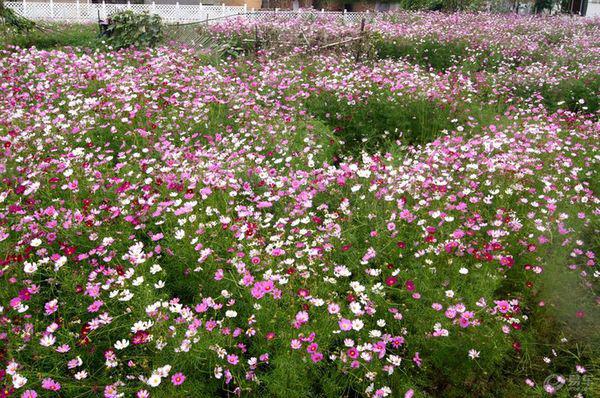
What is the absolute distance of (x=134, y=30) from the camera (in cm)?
1026

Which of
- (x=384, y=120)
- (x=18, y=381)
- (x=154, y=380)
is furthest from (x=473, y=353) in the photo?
(x=384, y=120)

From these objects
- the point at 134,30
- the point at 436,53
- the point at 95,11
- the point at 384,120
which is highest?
the point at 95,11

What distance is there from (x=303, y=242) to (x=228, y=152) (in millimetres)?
1869

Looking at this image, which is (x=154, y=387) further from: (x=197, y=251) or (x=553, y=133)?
(x=553, y=133)

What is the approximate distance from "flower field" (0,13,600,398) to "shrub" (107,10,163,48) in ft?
16.3

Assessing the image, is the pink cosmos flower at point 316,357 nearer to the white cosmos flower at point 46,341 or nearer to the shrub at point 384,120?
the white cosmos flower at point 46,341

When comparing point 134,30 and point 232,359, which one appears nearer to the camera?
point 232,359

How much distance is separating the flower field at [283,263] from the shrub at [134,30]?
4.97 metres

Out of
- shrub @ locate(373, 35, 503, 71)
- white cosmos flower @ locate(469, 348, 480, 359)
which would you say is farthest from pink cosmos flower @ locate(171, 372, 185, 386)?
shrub @ locate(373, 35, 503, 71)

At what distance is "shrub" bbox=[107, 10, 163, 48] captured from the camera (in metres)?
10.2

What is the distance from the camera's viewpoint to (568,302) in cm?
298

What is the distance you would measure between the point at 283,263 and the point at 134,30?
915 centimetres

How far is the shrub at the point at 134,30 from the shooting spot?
1016cm

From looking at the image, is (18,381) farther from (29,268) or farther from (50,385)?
(29,268)
